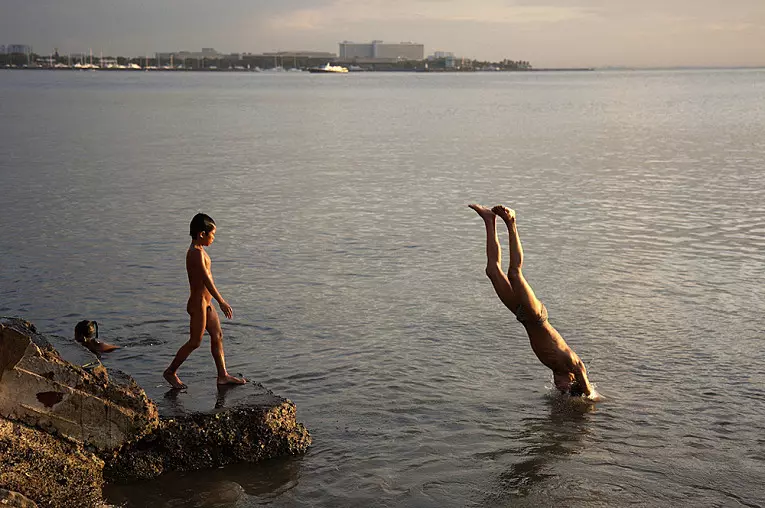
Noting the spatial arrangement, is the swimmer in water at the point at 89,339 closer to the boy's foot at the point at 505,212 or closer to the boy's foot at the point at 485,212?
the boy's foot at the point at 485,212

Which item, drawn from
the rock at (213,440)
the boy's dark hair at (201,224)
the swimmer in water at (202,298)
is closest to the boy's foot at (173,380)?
the swimmer in water at (202,298)

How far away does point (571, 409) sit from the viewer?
8633 millimetres

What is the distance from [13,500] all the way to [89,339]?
4336 millimetres

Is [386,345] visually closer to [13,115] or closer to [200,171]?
[200,171]

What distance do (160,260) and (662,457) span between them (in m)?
9.16

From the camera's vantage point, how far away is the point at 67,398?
648 centimetres

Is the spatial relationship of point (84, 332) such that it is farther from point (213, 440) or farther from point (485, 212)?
point (485, 212)

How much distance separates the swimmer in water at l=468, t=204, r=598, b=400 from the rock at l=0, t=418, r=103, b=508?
3.84 m

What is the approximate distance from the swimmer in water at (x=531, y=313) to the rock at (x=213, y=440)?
2.35 metres

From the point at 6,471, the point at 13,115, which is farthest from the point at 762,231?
the point at 13,115

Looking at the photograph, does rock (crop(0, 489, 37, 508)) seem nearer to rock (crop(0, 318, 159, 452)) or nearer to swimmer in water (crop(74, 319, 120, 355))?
rock (crop(0, 318, 159, 452))

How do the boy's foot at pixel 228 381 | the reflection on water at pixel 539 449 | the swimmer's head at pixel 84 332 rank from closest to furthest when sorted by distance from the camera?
the reflection on water at pixel 539 449, the boy's foot at pixel 228 381, the swimmer's head at pixel 84 332

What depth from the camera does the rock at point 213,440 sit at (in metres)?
6.98

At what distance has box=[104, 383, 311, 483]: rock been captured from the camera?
6.98 metres
